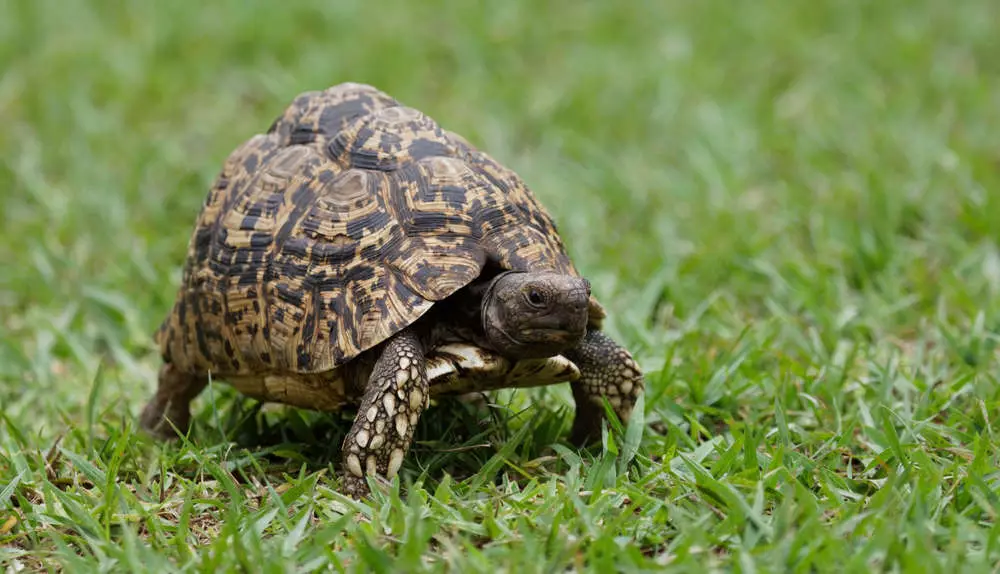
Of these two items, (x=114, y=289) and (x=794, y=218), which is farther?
(x=794, y=218)

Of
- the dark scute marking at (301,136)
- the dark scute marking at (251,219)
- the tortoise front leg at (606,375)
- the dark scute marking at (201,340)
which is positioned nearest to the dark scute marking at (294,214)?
the dark scute marking at (251,219)

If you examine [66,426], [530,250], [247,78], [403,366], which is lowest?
[66,426]

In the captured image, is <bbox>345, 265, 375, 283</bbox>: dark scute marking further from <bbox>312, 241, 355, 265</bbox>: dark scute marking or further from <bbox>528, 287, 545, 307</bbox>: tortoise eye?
<bbox>528, 287, 545, 307</bbox>: tortoise eye

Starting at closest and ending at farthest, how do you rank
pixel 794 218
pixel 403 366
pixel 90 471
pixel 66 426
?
pixel 403 366, pixel 90 471, pixel 66 426, pixel 794 218

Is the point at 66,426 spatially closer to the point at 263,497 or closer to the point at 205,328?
the point at 205,328

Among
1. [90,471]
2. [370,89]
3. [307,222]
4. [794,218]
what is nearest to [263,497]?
[90,471]

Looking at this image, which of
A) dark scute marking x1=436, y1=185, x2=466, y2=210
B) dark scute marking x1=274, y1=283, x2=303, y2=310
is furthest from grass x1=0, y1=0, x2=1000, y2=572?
dark scute marking x1=436, y1=185, x2=466, y2=210

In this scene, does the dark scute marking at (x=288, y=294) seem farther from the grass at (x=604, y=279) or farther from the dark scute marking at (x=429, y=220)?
the grass at (x=604, y=279)
